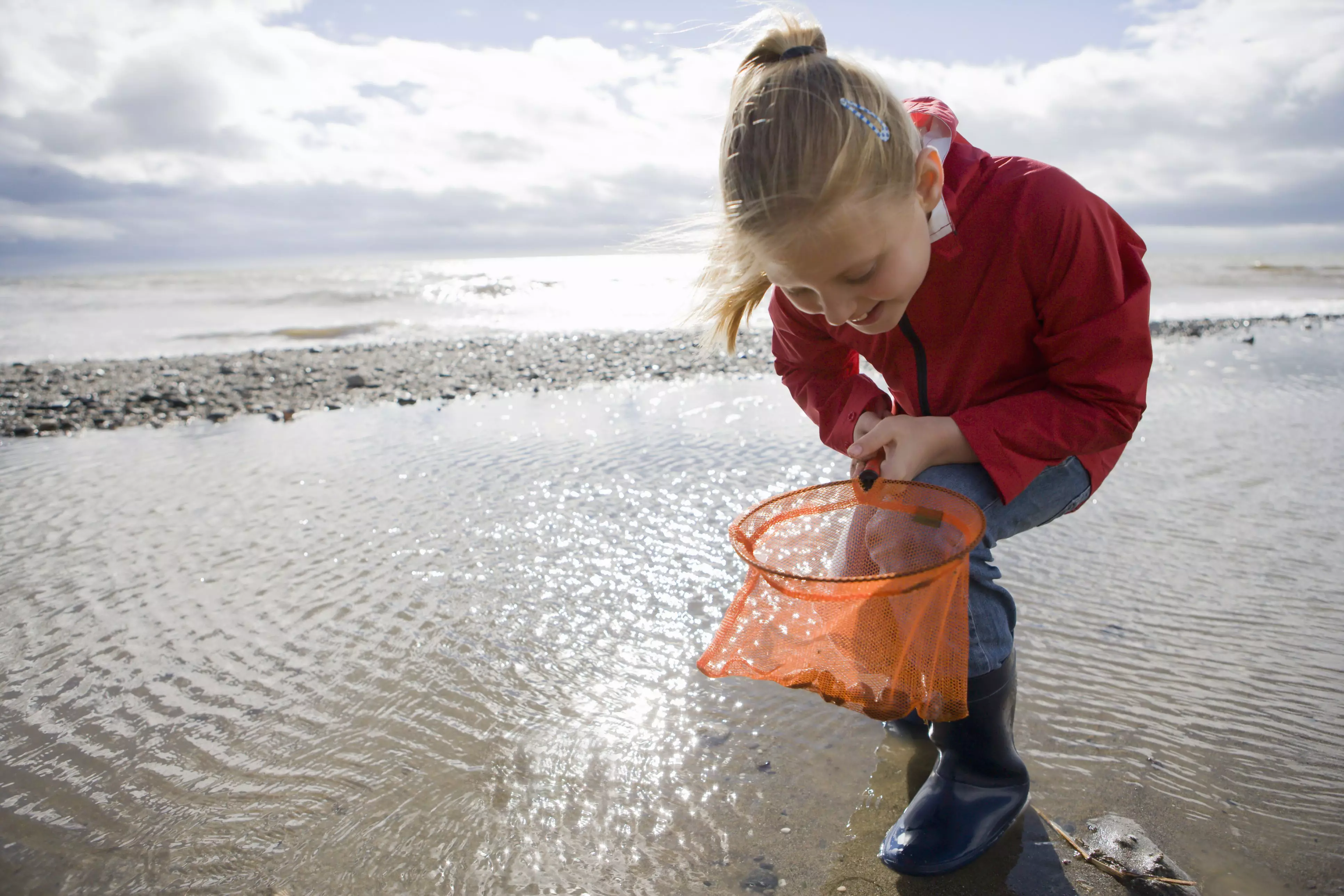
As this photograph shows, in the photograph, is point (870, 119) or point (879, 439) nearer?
point (870, 119)

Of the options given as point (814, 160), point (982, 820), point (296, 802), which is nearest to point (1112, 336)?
point (814, 160)

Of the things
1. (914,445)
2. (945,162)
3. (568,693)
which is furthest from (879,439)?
(568,693)

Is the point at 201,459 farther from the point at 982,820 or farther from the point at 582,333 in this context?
Answer: the point at 582,333

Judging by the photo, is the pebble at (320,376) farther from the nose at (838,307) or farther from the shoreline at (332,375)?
the nose at (838,307)

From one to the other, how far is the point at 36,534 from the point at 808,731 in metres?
4.05

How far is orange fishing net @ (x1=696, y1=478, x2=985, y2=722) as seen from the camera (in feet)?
5.76

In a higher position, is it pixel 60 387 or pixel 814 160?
pixel 814 160

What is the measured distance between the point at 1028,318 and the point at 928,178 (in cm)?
44

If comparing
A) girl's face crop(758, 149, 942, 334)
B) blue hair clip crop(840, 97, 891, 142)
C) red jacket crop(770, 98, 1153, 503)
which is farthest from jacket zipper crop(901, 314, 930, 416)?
blue hair clip crop(840, 97, 891, 142)

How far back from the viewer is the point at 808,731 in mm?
2482

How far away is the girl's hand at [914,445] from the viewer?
2.01 meters

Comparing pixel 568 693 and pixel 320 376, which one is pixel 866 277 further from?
pixel 320 376

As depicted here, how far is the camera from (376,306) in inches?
844

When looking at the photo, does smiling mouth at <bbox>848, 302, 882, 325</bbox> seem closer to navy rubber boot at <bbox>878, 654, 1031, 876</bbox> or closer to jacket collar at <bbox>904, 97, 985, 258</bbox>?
jacket collar at <bbox>904, 97, 985, 258</bbox>
